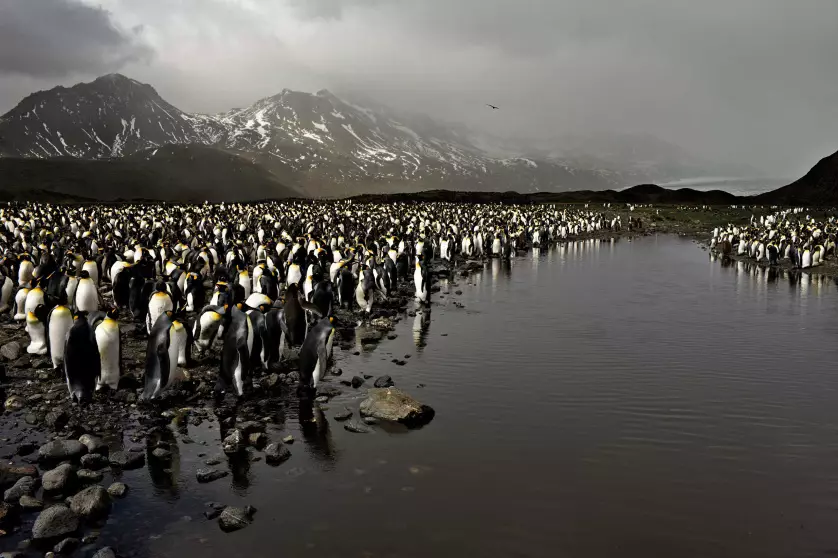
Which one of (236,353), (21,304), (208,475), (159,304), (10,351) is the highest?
(159,304)

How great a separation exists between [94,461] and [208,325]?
346cm

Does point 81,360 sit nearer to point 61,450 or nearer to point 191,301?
point 61,450

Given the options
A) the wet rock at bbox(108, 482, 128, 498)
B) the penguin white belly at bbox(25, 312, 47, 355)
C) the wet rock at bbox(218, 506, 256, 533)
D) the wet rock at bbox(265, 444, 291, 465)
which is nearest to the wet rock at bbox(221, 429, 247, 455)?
the wet rock at bbox(265, 444, 291, 465)

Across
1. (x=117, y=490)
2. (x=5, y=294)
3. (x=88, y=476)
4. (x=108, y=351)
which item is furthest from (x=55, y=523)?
(x=5, y=294)

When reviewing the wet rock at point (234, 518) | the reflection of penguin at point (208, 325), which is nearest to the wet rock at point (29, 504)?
the wet rock at point (234, 518)

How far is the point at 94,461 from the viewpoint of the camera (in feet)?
21.1

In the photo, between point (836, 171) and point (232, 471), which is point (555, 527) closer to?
point (232, 471)

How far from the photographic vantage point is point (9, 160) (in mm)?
111375

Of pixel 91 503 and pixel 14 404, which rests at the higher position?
pixel 14 404

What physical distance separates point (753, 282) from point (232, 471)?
20.6m

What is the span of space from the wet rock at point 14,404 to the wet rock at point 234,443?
295cm

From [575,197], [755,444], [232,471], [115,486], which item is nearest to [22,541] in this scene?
[115,486]

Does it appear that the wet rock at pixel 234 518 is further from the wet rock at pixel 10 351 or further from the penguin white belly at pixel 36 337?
the wet rock at pixel 10 351

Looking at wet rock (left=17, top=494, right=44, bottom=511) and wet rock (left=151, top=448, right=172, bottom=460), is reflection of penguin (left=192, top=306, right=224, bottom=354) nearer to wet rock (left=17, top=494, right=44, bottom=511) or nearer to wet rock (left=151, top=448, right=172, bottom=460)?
wet rock (left=151, top=448, right=172, bottom=460)
